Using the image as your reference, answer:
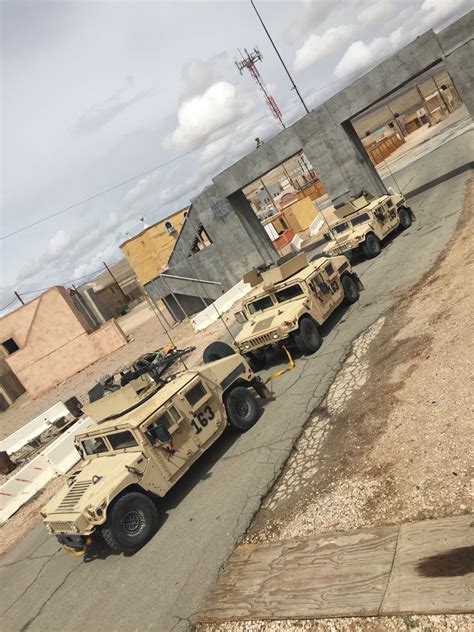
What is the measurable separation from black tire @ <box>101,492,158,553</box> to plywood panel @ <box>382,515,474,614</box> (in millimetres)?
4107

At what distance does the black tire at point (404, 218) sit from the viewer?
18156 mm

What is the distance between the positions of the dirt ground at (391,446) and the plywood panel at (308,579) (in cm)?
14

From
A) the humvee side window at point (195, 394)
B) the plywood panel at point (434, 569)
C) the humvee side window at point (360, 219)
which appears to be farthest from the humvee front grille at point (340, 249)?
the plywood panel at point (434, 569)

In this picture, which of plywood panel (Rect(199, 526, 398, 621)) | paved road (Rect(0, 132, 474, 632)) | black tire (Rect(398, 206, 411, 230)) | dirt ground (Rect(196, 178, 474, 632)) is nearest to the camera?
plywood panel (Rect(199, 526, 398, 621))

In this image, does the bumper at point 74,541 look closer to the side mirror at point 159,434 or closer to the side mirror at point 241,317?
the side mirror at point 159,434

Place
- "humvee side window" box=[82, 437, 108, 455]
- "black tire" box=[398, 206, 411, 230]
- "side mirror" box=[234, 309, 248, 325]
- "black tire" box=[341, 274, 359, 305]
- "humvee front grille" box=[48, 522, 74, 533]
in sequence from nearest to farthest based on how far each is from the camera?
"humvee front grille" box=[48, 522, 74, 533], "humvee side window" box=[82, 437, 108, 455], "side mirror" box=[234, 309, 248, 325], "black tire" box=[341, 274, 359, 305], "black tire" box=[398, 206, 411, 230]

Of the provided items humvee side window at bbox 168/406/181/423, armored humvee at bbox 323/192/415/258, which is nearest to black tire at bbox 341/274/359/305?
armored humvee at bbox 323/192/415/258

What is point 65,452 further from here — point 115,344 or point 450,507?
point 115,344

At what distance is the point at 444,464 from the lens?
558 cm

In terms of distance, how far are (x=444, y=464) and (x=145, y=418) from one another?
4482 millimetres

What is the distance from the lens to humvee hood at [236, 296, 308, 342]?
10.9 metres

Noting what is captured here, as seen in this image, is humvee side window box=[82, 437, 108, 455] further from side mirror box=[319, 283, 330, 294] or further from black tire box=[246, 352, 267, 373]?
side mirror box=[319, 283, 330, 294]

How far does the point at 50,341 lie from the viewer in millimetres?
31969

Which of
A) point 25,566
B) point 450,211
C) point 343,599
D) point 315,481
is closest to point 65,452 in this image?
point 25,566
